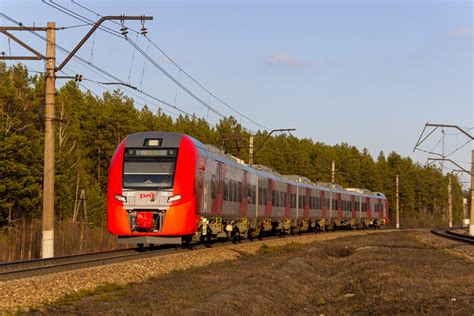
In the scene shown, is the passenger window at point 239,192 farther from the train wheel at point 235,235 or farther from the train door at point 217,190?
the train door at point 217,190

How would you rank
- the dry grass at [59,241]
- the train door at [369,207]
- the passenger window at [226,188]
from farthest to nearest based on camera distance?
the train door at [369,207] < the passenger window at [226,188] < the dry grass at [59,241]

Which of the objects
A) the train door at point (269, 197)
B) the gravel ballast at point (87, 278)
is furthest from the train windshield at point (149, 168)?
the train door at point (269, 197)

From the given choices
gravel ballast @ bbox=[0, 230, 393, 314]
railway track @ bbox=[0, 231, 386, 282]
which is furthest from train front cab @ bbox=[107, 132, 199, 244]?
gravel ballast @ bbox=[0, 230, 393, 314]

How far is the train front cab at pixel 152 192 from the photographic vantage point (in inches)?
878

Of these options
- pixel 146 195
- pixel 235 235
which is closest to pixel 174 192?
pixel 146 195

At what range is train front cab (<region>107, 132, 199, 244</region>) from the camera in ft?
73.2

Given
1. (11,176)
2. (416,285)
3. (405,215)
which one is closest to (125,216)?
(416,285)

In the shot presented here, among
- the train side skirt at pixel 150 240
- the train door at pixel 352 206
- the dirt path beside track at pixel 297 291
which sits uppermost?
the train door at pixel 352 206

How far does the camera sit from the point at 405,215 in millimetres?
161250

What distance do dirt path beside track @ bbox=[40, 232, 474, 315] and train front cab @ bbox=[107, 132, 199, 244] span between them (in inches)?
77.3

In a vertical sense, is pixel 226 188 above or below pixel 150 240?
above

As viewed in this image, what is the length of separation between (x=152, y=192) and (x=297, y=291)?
665cm

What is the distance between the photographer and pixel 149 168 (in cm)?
2284

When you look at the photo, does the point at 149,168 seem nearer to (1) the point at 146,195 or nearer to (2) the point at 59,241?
(1) the point at 146,195
